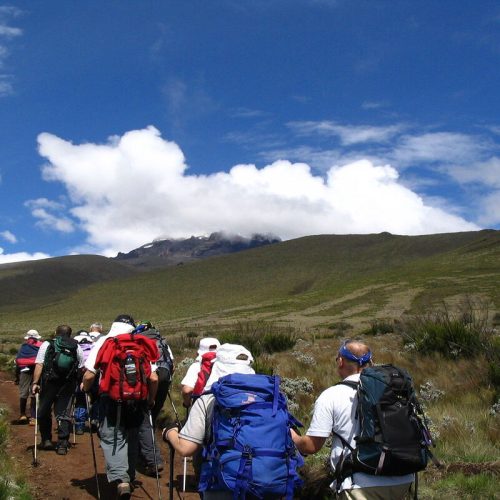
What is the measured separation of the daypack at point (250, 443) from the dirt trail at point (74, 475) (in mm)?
2322

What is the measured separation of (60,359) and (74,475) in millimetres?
1772

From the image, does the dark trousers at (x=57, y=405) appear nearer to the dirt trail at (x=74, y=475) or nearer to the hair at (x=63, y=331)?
the dirt trail at (x=74, y=475)

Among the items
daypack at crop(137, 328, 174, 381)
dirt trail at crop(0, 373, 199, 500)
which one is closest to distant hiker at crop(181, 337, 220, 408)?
dirt trail at crop(0, 373, 199, 500)

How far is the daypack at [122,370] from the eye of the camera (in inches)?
234

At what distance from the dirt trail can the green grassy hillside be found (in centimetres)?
4501

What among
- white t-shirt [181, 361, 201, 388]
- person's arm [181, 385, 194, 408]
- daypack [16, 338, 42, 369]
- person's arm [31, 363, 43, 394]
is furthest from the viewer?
daypack [16, 338, 42, 369]

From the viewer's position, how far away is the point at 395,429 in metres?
3.66

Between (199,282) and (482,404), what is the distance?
344ft

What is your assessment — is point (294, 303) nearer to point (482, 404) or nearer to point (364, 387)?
point (482, 404)

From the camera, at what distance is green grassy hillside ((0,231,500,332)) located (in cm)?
6788

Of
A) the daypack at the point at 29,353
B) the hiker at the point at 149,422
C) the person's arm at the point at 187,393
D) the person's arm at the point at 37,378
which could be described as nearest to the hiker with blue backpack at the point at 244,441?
the person's arm at the point at 187,393

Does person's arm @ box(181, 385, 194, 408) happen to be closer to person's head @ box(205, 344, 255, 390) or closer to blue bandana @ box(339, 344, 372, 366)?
person's head @ box(205, 344, 255, 390)

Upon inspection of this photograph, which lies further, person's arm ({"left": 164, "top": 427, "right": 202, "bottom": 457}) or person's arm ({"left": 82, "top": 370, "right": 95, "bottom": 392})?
person's arm ({"left": 82, "top": 370, "right": 95, "bottom": 392})

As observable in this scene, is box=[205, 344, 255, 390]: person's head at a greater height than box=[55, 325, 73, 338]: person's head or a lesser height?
lesser
